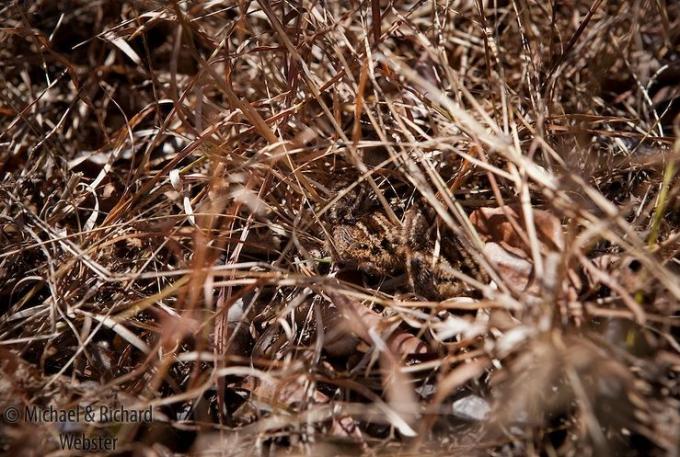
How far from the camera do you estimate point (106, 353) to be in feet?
4.04

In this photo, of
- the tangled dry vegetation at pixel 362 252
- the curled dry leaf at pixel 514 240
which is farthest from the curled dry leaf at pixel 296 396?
the curled dry leaf at pixel 514 240

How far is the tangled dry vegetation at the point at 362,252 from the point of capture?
3.16 ft

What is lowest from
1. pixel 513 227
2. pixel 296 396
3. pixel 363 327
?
pixel 296 396

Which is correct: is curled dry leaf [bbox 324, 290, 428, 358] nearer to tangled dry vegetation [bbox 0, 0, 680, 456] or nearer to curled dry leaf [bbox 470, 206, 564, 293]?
tangled dry vegetation [bbox 0, 0, 680, 456]

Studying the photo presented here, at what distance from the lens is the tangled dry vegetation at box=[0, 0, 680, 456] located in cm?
96

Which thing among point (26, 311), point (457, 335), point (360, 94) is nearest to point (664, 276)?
point (457, 335)

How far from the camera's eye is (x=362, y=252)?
1.27 meters

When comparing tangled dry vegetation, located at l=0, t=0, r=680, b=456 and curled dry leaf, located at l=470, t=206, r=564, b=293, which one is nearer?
tangled dry vegetation, located at l=0, t=0, r=680, b=456

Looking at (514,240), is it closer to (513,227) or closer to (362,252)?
(513,227)

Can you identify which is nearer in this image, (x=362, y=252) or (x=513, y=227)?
(x=513, y=227)

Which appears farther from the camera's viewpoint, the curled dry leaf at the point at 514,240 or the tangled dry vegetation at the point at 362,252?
the curled dry leaf at the point at 514,240

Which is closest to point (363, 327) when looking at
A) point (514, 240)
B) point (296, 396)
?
point (296, 396)

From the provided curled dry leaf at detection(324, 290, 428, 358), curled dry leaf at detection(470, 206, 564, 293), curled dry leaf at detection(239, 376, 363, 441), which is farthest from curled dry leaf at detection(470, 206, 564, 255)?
curled dry leaf at detection(239, 376, 363, 441)

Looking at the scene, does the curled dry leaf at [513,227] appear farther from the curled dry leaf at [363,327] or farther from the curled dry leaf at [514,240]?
the curled dry leaf at [363,327]
